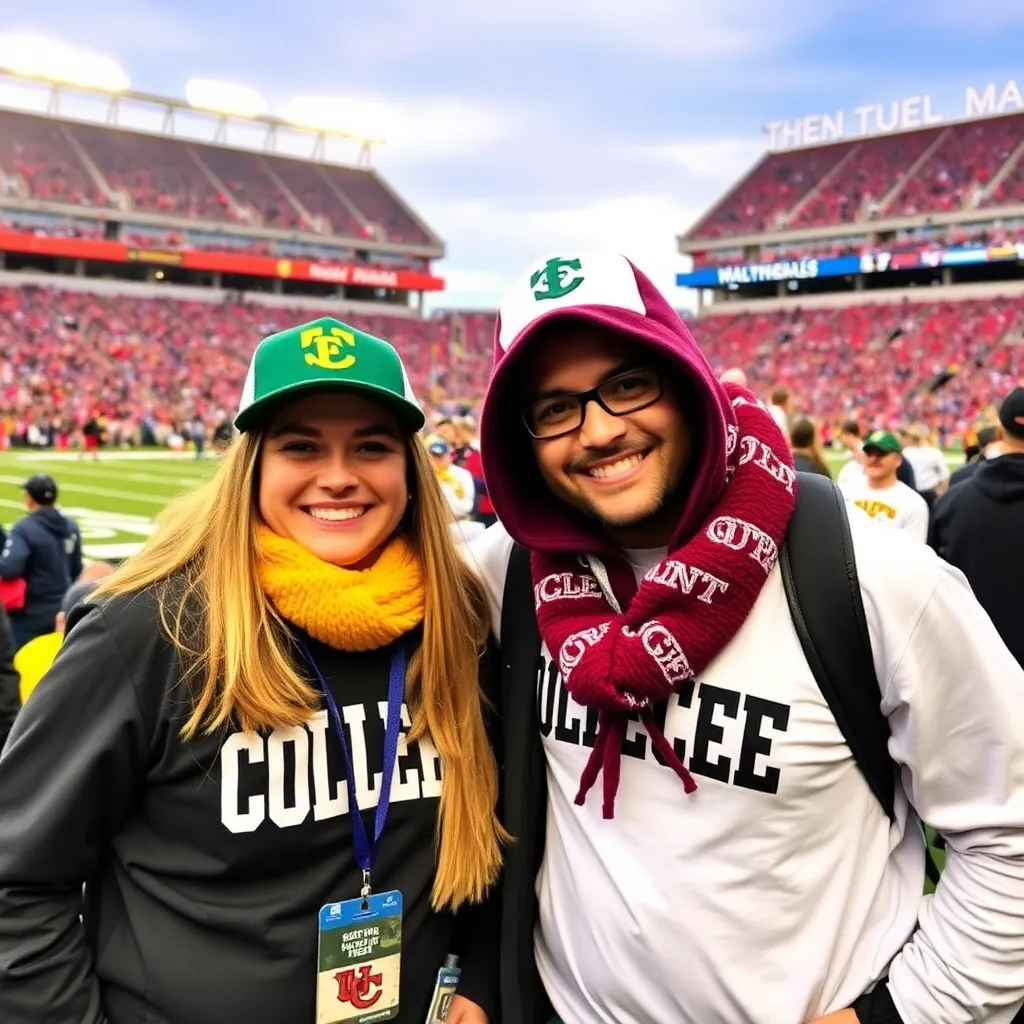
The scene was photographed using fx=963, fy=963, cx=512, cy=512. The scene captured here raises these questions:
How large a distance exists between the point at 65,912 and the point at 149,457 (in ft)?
87.8

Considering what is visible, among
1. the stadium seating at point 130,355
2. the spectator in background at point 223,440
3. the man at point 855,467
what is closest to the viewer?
the spectator in background at point 223,440

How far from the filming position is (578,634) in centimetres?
162

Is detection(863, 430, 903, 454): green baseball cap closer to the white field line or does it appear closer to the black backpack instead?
the black backpack

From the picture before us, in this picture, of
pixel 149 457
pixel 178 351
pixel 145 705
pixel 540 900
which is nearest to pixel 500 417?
pixel 145 705

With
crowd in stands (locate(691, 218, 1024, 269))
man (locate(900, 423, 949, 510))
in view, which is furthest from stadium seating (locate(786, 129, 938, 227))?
man (locate(900, 423, 949, 510))

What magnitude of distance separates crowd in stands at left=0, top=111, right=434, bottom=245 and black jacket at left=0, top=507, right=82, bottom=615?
39.5m

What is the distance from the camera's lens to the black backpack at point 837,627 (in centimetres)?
152

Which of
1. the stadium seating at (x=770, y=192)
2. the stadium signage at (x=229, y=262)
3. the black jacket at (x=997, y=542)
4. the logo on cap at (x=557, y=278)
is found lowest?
the black jacket at (x=997, y=542)

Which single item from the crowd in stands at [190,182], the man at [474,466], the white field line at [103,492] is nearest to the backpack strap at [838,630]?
the man at [474,466]

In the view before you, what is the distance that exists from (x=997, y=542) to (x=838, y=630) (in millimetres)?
2616

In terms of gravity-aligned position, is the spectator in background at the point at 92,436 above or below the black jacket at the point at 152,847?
above

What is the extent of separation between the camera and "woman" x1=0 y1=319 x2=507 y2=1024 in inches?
62.0

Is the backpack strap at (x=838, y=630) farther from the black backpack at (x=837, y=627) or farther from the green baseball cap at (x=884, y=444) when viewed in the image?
the green baseball cap at (x=884, y=444)

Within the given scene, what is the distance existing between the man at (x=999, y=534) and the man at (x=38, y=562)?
5.25 meters
